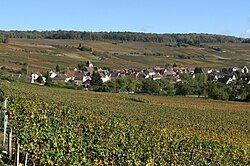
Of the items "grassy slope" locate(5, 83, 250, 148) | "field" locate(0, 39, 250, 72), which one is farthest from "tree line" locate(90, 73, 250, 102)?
"grassy slope" locate(5, 83, 250, 148)

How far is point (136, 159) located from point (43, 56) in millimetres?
139823

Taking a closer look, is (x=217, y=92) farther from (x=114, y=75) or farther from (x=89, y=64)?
(x=89, y=64)

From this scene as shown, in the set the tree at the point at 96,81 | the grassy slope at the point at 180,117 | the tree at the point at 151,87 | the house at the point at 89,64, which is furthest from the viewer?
the house at the point at 89,64

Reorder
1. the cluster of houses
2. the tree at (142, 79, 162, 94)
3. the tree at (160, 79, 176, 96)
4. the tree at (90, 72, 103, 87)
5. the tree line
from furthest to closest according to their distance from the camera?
the cluster of houses, the tree at (90, 72, 103, 87), the tree at (160, 79, 176, 96), the tree at (142, 79, 162, 94), the tree line

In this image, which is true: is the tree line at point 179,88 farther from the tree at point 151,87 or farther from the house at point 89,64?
the house at point 89,64

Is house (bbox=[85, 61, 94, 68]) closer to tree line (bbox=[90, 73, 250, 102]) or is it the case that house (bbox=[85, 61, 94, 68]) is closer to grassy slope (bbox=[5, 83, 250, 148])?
tree line (bbox=[90, 73, 250, 102])

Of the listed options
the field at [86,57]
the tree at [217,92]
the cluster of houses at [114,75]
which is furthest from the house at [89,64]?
the tree at [217,92]

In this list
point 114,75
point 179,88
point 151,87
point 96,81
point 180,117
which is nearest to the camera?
point 180,117

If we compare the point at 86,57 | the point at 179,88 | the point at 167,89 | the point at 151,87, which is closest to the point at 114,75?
the point at 167,89

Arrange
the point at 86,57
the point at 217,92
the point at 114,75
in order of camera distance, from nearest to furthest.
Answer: the point at 217,92
the point at 114,75
the point at 86,57

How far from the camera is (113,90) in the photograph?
9825 cm

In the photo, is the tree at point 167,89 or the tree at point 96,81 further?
the tree at point 96,81

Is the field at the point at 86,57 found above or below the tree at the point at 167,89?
above

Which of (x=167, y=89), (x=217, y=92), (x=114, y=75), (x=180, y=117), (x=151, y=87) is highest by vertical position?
(x=180, y=117)
